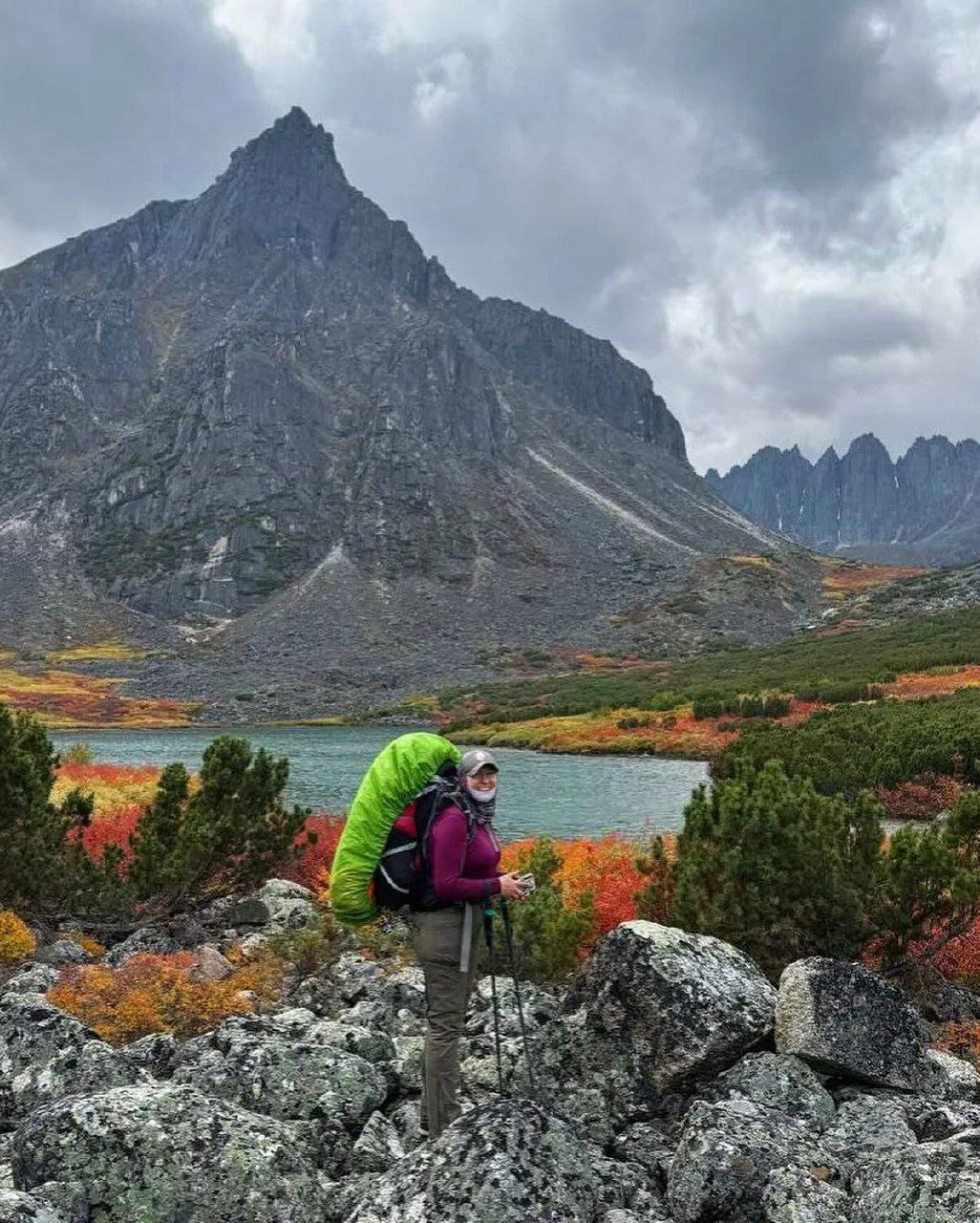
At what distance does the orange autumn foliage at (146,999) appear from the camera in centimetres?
934

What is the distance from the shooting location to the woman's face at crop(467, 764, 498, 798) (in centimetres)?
626

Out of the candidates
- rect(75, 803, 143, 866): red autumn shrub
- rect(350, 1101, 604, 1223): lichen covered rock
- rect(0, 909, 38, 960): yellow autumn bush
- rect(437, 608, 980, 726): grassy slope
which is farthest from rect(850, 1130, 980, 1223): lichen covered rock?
rect(437, 608, 980, 726): grassy slope

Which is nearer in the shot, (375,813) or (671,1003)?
(375,813)

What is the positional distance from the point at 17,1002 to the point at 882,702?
51786mm

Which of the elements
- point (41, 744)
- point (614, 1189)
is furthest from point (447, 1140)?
point (41, 744)

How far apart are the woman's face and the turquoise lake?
24561 millimetres

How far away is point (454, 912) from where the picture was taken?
6375mm

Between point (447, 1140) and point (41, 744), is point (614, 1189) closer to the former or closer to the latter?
point (447, 1140)

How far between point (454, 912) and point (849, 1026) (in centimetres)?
413

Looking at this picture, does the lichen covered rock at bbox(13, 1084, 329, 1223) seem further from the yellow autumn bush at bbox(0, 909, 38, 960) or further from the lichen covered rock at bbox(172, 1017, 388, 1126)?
the yellow autumn bush at bbox(0, 909, 38, 960)

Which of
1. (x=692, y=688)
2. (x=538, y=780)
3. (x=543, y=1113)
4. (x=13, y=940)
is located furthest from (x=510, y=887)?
(x=692, y=688)

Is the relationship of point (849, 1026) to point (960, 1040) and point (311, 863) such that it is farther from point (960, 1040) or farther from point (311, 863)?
point (311, 863)

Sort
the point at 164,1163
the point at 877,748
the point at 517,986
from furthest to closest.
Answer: the point at 877,748 < the point at 517,986 < the point at 164,1163

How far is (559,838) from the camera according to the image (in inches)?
1135
